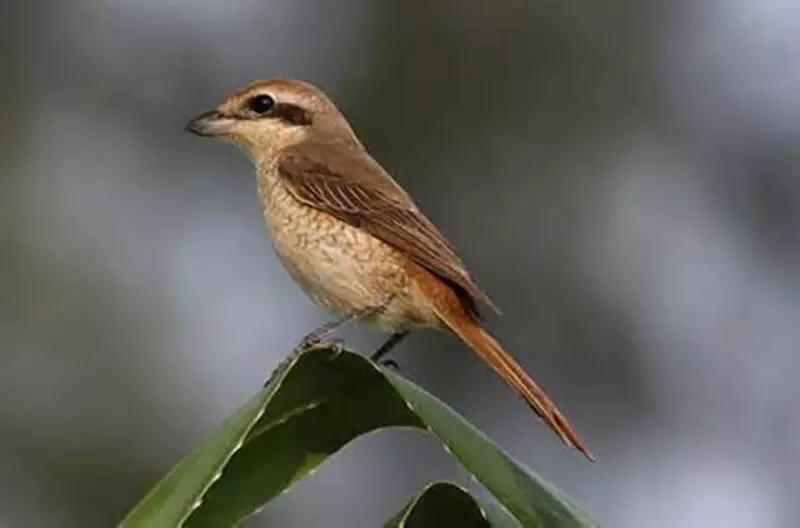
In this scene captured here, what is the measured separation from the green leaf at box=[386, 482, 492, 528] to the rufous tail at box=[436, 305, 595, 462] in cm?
51

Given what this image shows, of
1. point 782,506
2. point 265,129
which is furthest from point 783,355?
point 265,129

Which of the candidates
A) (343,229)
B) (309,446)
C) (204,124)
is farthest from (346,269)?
(309,446)

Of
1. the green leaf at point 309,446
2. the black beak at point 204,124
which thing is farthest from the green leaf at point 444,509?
the black beak at point 204,124

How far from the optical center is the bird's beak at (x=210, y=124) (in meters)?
4.02

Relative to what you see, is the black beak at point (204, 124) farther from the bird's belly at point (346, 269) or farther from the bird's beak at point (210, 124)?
the bird's belly at point (346, 269)

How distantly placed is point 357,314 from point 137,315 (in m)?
9.75

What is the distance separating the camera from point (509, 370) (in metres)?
3.08

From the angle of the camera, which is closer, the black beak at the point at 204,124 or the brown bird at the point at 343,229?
the brown bird at the point at 343,229

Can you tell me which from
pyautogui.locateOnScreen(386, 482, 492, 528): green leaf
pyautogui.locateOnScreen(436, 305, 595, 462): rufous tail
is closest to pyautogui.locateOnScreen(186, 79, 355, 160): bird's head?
pyautogui.locateOnScreen(436, 305, 595, 462): rufous tail

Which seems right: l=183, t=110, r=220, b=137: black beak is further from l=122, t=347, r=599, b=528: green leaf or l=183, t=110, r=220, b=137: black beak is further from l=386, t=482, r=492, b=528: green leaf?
l=386, t=482, r=492, b=528: green leaf

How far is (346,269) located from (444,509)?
6.29 ft

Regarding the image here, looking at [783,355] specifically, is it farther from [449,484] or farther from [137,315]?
[449,484]

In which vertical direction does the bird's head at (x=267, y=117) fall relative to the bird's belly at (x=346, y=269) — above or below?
above

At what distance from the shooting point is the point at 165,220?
13.6 meters
